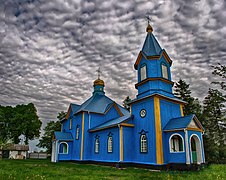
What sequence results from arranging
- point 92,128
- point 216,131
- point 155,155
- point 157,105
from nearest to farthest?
1. point 155,155
2. point 157,105
3. point 92,128
4. point 216,131

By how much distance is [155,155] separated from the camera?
14.7 meters

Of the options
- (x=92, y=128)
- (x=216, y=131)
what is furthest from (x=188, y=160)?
(x=216, y=131)

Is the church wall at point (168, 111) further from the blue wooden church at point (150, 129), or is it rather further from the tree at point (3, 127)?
the tree at point (3, 127)

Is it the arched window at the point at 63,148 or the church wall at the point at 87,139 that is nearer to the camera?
the church wall at the point at 87,139

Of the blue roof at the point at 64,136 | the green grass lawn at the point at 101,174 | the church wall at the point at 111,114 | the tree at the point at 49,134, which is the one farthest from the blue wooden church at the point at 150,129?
the tree at the point at 49,134

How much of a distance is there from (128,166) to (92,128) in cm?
760

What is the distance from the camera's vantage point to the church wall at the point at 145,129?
15180 millimetres

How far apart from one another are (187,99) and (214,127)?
16.2 ft

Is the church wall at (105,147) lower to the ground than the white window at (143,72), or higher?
lower

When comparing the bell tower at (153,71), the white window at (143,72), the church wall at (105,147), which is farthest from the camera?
the white window at (143,72)

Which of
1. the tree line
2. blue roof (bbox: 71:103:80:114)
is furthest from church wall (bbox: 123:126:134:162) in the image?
the tree line

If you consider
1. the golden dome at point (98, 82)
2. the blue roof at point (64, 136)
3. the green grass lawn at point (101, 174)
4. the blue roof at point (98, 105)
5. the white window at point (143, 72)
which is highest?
the golden dome at point (98, 82)

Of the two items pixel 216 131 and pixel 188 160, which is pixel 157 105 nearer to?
pixel 188 160

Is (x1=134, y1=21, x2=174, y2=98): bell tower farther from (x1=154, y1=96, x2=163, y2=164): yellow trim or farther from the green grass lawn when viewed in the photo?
the green grass lawn
